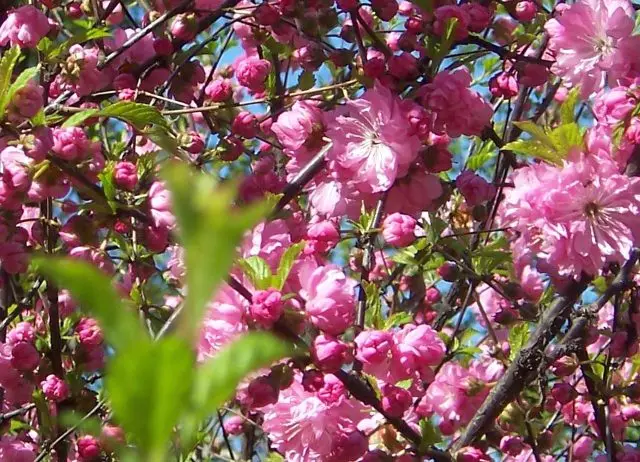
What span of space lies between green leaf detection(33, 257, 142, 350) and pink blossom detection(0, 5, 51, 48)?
1.82 m

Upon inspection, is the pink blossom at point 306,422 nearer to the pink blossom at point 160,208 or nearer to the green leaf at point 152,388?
the pink blossom at point 160,208

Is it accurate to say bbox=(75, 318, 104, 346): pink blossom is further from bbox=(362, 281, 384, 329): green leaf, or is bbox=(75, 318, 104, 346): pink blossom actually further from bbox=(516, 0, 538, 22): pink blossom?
bbox=(516, 0, 538, 22): pink blossom

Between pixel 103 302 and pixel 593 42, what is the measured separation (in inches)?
69.4

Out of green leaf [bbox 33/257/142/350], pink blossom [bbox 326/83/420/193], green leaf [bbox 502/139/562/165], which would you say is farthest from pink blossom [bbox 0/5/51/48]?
green leaf [bbox 33/257/142/350]

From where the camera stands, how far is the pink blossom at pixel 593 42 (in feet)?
5.92

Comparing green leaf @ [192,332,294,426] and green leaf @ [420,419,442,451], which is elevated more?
green leaf @ [420,419,442,451]

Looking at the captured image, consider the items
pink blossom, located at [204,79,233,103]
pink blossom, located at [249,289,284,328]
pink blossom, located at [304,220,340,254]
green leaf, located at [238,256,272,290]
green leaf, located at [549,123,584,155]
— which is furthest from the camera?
pink blossom, located at [204,79,233,103]

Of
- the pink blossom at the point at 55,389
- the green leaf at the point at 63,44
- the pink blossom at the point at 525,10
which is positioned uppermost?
the green leaf at the point at 63,44

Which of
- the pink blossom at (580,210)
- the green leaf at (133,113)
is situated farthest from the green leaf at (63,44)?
the pink blossom at (580,210)

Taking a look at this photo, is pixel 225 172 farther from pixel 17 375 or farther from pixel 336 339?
pixel 336 339

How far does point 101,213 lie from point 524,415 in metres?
1.02

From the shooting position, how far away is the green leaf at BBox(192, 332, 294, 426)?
1.09ft

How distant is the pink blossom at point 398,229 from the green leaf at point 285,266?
18.2 inches

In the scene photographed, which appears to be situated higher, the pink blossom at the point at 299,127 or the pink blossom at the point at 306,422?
the pink blossom at the point at 299,127
